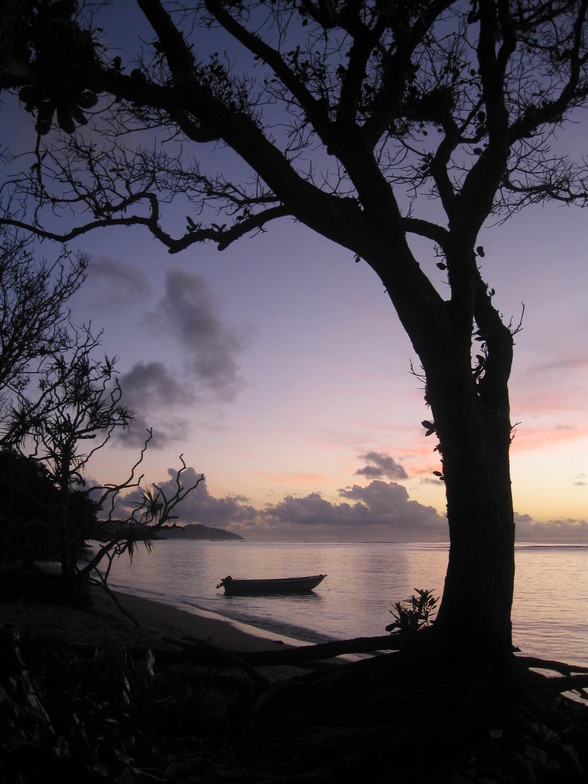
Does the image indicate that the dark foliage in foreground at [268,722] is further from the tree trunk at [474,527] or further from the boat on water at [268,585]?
the boat on water at [268,585]

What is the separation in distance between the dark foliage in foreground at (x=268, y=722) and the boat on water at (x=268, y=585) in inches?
1335

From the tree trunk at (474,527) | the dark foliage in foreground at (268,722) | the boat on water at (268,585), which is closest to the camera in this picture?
the dark foliage in foreground at (268,722)

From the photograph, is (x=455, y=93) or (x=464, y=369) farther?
(x=455, y=93)

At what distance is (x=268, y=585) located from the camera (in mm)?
39344

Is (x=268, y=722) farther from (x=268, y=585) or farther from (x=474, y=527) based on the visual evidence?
(x=268, y=585)

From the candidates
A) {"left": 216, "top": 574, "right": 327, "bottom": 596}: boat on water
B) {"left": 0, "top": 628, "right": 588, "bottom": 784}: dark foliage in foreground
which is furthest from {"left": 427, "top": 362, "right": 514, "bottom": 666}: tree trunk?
{"left": 216, "top": 574, "right": 327, "bottom": 596}: boat on water

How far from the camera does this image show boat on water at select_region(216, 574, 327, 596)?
122 feet

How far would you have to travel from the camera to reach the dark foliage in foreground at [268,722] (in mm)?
2234

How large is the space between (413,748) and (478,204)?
4056 millimetres

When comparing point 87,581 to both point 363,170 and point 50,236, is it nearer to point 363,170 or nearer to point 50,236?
point 50,236

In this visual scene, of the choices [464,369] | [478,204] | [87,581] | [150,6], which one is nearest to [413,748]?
[464,369]

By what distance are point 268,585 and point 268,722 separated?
37176mm

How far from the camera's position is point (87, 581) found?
40.4 feet

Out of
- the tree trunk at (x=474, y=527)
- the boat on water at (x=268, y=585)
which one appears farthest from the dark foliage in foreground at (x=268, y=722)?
the boat on water at (x=268, y=585)
